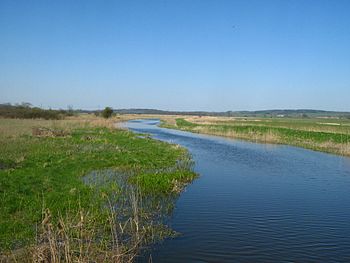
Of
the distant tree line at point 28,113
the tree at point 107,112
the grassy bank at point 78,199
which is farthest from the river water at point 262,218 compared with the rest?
the tree at point 107,112

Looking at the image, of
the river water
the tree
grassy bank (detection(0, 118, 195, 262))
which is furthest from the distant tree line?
the river water

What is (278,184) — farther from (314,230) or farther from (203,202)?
(314,230)

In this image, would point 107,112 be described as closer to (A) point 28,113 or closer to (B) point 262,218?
(A) point 28,113

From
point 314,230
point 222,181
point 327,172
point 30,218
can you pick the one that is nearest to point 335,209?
point 314,230

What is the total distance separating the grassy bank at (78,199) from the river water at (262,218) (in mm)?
1119

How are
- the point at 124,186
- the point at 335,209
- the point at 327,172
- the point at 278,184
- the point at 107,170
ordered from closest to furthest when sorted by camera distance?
the point at 335,209, the point at 124,186, the point at 278,184, the point at 107,170, the point at 327,172

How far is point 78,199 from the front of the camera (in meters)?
14.0

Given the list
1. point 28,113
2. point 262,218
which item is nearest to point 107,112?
point 28,113

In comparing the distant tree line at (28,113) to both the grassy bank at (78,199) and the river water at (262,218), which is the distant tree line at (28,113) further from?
the river water at (262,218)

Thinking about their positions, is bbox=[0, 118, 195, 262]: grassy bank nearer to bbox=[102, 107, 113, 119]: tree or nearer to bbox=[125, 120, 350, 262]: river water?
bbox=[125, 120, 350, 262]: river water

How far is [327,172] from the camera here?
24.9 m

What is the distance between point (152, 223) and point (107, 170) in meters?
10.2

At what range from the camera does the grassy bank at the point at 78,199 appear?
29.9 feet

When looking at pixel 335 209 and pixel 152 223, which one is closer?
pixel 152 223
